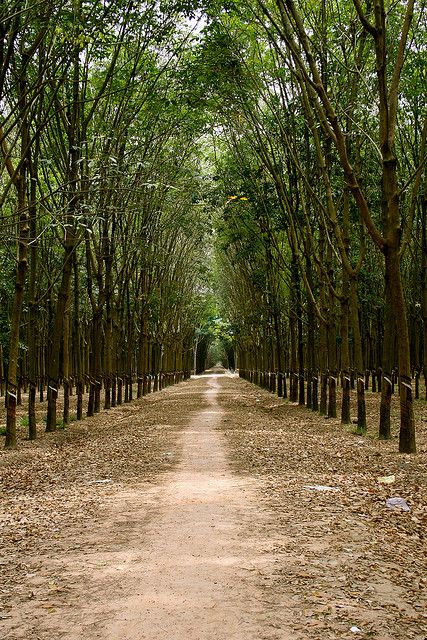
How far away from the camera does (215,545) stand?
649 cm

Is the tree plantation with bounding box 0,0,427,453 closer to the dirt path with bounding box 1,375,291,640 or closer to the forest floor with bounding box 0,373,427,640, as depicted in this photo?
the forest floor with bounding box 0,373,427,640

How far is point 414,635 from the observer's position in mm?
4469

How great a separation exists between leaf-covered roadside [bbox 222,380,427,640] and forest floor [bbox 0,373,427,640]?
16 mm

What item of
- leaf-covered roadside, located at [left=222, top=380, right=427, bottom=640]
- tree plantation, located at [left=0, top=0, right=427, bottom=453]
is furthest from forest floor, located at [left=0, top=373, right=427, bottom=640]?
tree plantation, located at [left=0, top=0, right=427, bottom=453]

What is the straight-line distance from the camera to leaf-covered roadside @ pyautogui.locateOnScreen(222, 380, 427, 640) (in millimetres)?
4820

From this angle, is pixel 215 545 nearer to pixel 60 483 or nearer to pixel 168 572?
pixel 168 572

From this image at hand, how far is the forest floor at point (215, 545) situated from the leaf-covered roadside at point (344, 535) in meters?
0.02

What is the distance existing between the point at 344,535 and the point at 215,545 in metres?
1.43

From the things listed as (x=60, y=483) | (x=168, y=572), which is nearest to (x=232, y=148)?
(x=60, y=483)

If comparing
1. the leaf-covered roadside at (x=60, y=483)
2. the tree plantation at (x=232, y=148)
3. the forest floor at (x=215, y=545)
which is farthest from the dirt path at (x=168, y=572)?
the tree plantation at (x=232, y=148)

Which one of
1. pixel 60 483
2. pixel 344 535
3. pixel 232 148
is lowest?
pixel 60 483

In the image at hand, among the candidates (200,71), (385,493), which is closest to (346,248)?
(200,71)

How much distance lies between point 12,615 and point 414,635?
9.29ft

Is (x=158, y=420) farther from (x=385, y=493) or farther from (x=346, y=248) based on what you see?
(x=385, y=493)
